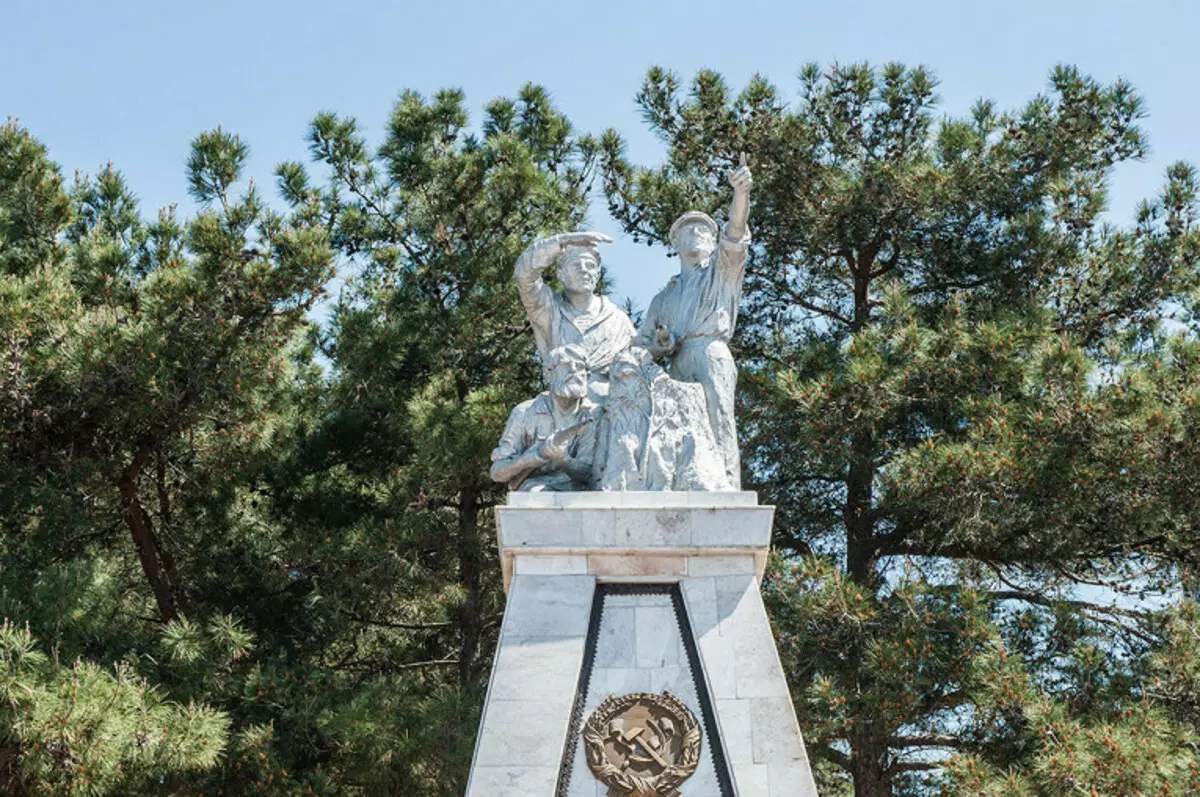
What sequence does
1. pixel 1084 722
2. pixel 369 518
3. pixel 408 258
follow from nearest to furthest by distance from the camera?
pixel 1084 722 < pixel 369 518 < pixel 408 258

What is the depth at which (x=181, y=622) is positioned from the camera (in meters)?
12.6

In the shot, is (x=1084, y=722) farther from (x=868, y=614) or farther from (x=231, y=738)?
(x=231, y=738)

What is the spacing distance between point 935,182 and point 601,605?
272 inches

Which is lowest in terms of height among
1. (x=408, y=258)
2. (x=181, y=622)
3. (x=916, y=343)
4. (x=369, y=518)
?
(x=181, y=622)

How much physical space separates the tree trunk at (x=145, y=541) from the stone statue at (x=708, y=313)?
5.31 m

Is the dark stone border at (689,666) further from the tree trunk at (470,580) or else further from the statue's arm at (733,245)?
the tree trunk at (470,580)

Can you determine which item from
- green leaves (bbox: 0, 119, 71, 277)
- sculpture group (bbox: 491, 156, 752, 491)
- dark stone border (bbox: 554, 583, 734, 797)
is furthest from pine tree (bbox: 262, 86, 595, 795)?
dark stone border (bbox: 554, 583, 734, 797)

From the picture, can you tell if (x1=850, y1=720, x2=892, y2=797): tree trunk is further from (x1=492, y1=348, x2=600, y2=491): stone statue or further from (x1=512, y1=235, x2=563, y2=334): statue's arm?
(x1=512, y1=235, x2=563, y2=334): statue's arm

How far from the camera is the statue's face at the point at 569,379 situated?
370 inches

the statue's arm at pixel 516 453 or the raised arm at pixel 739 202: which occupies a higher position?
the raised arm at pixel 739 202

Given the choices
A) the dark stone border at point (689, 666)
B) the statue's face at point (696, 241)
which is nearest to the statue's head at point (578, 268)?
the statue's face at point (696, 241)

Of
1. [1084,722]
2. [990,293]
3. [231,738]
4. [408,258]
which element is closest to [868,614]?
[1084,722]

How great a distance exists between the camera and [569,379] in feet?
31.0

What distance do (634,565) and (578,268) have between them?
2.09 meters
